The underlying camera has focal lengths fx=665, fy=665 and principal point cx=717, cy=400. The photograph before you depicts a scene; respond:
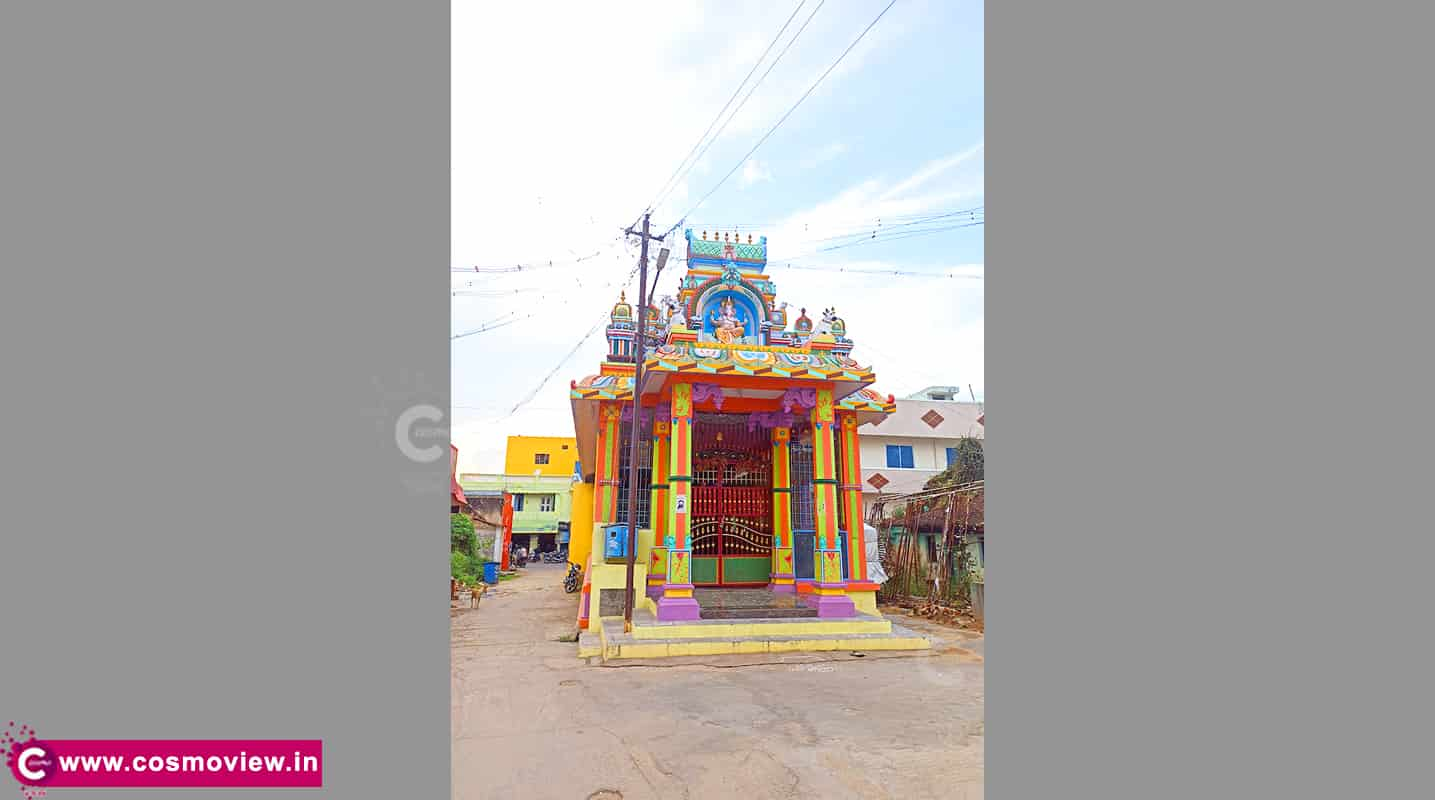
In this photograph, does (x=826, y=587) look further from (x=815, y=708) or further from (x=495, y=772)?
(x=495, y=772)

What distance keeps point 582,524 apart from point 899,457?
14102 mm

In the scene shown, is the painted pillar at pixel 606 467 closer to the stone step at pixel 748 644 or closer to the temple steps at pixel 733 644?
the temple steps at pixel 733 644

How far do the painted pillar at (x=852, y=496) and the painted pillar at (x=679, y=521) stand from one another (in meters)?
2.94

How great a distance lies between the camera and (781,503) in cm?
1211

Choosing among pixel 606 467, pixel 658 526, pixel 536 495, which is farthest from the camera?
pixel 536 495

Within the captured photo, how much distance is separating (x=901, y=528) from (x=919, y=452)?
1176cm

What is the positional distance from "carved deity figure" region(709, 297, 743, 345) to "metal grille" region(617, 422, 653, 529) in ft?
7.99

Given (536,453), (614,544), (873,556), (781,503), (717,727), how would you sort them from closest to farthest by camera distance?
(717,727)
(614,544)
(781,503)
(873,556)
(536,453)

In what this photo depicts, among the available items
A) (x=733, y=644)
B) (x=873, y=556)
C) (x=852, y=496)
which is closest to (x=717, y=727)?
(x=733, y=644)

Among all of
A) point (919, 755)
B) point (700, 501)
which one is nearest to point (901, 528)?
point (700, 501)

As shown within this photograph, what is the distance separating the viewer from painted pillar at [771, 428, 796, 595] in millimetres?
11945

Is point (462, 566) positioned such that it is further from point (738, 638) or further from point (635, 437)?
point (738, 638)

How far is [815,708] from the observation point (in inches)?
227
